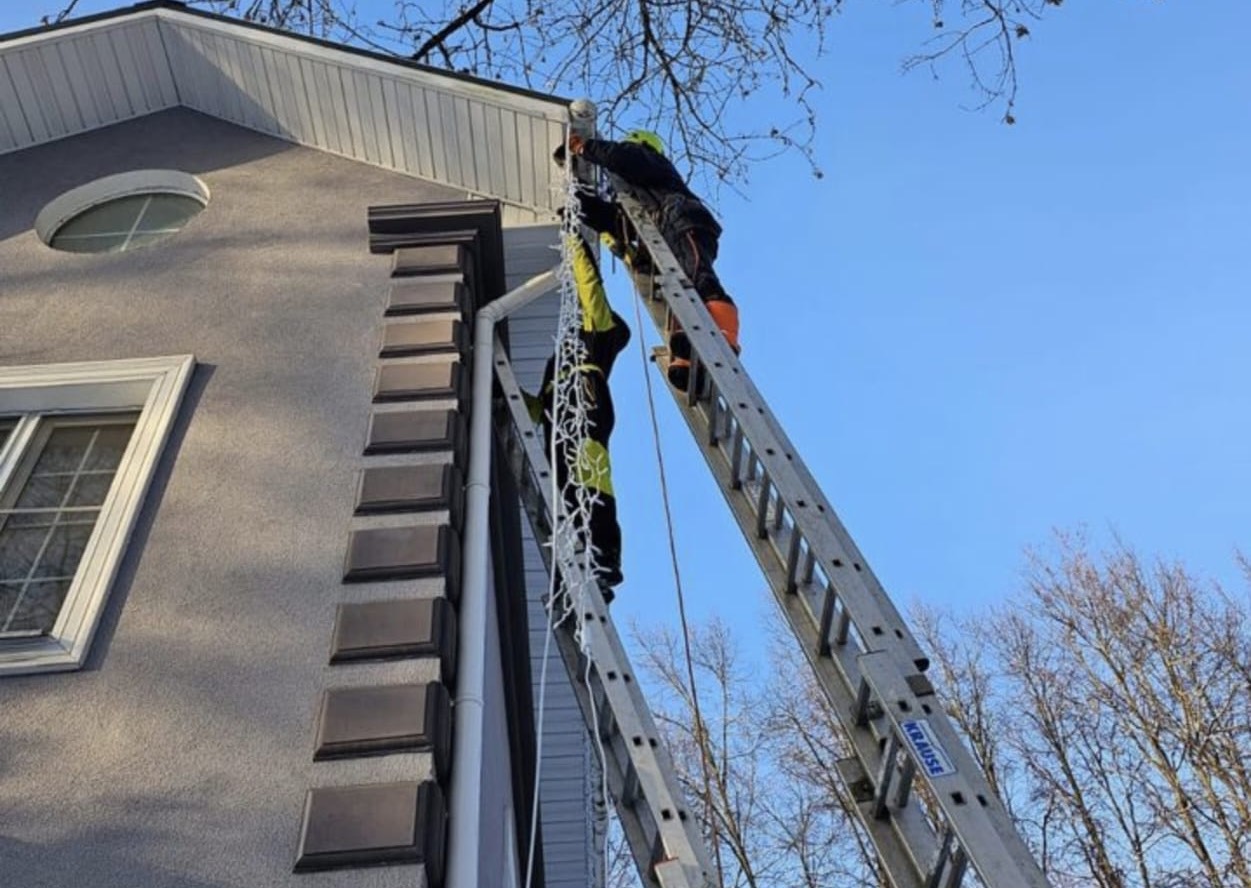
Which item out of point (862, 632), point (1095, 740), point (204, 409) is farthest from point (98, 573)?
point (1095, 740)

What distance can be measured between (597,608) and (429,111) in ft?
13.5

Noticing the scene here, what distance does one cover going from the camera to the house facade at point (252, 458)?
390 centimetres

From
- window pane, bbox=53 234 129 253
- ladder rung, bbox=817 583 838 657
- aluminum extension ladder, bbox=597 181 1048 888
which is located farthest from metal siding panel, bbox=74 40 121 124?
ladder rung, bbox=817 583 838 657

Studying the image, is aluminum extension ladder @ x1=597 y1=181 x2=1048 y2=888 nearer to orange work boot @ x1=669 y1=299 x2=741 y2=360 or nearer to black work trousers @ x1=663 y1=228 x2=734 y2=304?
orange work boot @ x1=669 y1=299 x2=741 y2=360

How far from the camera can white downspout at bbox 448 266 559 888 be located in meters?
3.91

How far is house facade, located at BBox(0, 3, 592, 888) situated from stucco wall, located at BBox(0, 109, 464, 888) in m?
0.01

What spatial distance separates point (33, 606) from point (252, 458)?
1.09 meters

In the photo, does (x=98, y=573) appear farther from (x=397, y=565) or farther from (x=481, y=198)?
(x=481, y=198)

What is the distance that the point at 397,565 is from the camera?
4.72m

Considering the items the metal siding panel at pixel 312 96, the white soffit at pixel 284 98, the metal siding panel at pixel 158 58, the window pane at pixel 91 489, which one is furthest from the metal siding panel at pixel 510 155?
the window pane at pixel 91 489

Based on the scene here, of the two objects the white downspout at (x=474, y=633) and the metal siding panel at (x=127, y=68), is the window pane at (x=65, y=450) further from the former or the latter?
the metal siding panel at (x=127, y=68)

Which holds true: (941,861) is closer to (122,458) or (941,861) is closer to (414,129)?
(122,458)

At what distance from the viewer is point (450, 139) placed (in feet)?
24.6

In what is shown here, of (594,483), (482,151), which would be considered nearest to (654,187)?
(482,151)
